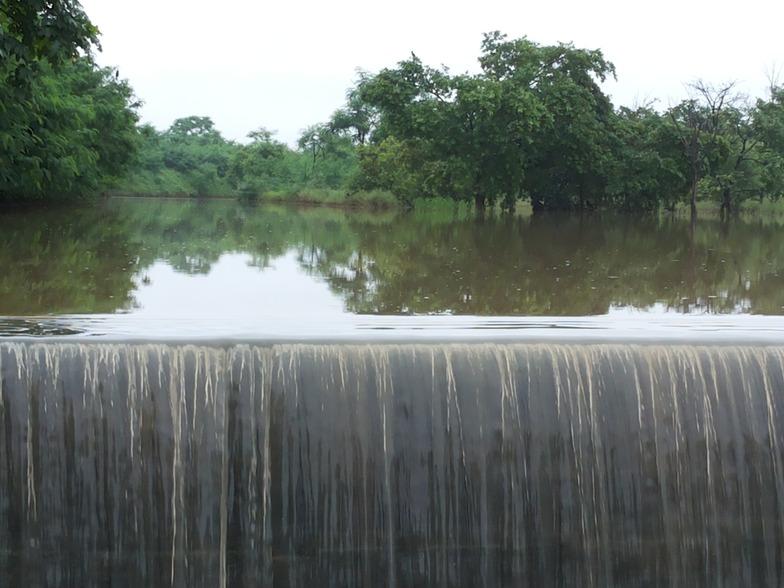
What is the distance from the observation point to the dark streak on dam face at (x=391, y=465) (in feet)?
17.4

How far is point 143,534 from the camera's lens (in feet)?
17.5

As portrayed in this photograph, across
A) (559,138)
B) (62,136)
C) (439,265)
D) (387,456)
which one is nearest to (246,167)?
(559,138)

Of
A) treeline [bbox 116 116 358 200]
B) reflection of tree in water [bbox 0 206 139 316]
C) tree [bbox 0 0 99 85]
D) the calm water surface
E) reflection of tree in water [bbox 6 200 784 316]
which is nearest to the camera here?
the calm water surface

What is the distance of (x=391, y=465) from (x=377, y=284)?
5.38 m

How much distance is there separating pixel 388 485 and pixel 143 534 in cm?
127

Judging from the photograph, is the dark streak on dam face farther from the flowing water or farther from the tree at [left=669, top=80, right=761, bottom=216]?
the tree at [left=669, top=80, right=761, bottom=216]

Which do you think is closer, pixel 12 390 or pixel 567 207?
pixel 12 390

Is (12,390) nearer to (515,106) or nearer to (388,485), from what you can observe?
(388,485)

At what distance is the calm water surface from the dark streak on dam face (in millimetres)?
488

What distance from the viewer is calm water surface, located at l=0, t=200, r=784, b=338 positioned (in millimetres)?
6863

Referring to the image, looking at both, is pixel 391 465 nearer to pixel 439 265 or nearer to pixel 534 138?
pixel 439 265

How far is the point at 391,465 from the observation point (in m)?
5.55

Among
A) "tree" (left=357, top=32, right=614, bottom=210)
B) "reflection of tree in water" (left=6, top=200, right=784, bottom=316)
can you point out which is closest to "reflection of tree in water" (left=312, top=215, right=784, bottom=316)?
"reflection of tree in water" (left=6, top=200, right=784, bottom=316)

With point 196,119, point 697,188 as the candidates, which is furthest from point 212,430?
point 196,119
